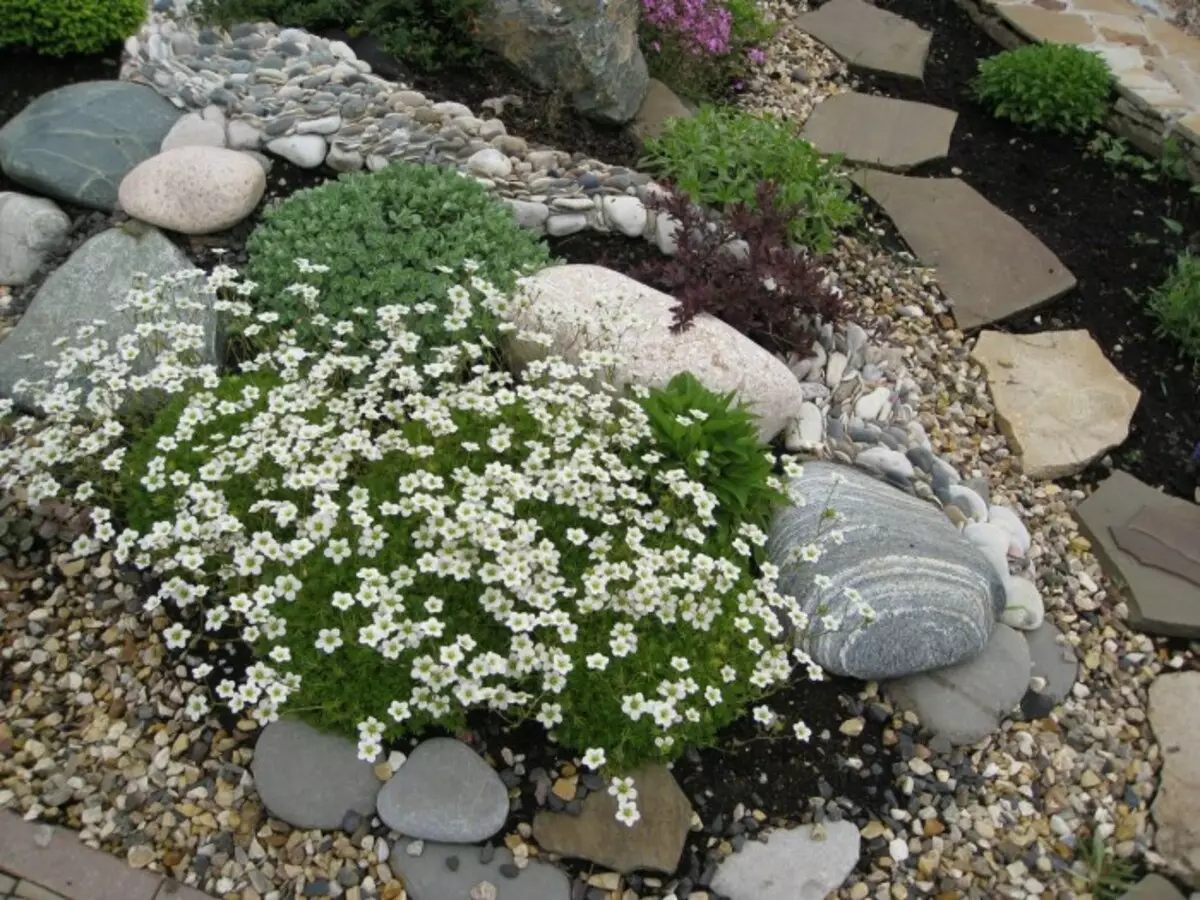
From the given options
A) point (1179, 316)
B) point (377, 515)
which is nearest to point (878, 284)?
point (1179, 316)

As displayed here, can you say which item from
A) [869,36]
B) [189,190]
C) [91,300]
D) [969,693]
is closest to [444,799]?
[969,693]

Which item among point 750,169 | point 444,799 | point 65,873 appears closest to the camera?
point 65,873

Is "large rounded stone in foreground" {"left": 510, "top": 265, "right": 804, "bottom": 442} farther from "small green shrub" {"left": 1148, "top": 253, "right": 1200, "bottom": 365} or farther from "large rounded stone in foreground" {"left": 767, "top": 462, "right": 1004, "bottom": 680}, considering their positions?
"small green shrub" {"left": 1148, "top": 253, "right": 1200, "bottom": 365}

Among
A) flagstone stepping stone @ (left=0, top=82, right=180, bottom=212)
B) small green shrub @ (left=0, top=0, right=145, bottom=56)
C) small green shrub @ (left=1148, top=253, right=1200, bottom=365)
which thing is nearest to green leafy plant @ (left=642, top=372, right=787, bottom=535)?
small green shrub @ (left=1148, top=253, right=1200, bottom=365)

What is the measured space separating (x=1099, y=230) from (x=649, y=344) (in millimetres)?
2982

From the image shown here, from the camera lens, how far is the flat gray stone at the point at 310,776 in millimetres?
3146

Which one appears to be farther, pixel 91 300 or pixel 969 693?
pixel 91 300

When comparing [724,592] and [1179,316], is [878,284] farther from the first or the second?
[724,592]

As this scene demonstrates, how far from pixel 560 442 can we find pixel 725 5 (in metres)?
4.07

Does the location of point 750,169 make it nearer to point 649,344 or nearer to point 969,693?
point 649,344

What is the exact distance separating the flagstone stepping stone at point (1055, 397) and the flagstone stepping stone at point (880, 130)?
140cm

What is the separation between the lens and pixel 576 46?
206 inches

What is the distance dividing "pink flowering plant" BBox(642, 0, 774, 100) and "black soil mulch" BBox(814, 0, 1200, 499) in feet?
3.36

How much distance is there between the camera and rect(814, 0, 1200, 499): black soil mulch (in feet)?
15.9
